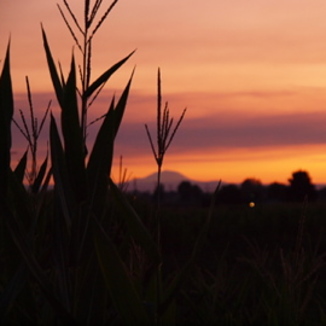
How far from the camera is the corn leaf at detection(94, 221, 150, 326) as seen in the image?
4.70ft

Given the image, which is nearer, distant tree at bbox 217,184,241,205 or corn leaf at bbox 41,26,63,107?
corn leaf at bbox 41,26,63,107

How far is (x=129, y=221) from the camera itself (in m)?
1.47

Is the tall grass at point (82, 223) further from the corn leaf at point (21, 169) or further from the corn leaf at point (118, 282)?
the corn leaf at point (21, 169)

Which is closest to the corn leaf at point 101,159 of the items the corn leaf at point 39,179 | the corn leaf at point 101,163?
the corn leaf at point 101,163

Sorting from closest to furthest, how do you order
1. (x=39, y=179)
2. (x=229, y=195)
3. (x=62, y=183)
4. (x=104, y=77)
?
(x=62, y=183) → (x=104, y=77) → (x=39, y=179) → (x=229, y=195)

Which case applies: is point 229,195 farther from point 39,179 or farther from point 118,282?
point 118,282

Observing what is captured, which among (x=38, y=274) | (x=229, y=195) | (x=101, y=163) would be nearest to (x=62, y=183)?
(x=101, y=163)

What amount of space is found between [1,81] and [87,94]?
23 centimetres

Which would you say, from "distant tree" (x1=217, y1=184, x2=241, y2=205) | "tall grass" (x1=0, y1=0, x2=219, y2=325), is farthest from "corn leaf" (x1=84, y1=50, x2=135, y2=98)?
"distant tree" (x1=217, y1=184, x2=241, y2=205)

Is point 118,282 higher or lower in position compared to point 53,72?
lower

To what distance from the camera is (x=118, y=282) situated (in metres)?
1.49

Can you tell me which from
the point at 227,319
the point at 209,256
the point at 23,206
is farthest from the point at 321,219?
the point at 23,206

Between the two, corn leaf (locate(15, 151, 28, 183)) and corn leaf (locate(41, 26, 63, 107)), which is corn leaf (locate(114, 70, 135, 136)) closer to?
corn leaf (locate(41, 26, 63, 107))

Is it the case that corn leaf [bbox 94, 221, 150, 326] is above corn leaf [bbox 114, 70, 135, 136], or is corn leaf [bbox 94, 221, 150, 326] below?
below
